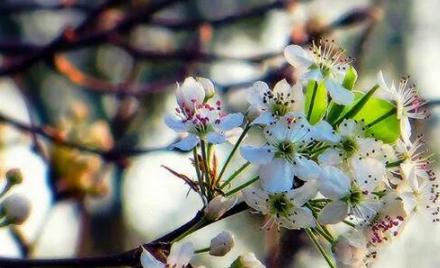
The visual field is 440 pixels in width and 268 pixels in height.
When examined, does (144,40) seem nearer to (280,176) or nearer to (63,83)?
(63,83)

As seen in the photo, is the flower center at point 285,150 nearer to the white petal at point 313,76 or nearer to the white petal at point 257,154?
the white petal at point 257,154

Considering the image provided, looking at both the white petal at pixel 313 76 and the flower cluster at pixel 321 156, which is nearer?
the flower cluster at pixel 321 156

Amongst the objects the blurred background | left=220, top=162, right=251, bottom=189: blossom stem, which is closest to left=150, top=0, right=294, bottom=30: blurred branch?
the blurred background

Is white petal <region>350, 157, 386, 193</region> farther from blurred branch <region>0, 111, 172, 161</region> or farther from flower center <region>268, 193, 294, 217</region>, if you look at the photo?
blurred branch <region>0, 111, 172, 161</region>

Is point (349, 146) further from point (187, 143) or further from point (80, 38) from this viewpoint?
point (80, 38)

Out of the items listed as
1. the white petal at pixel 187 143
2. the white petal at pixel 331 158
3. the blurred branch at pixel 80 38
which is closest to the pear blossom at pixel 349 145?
the white petal at pixel 331 158
